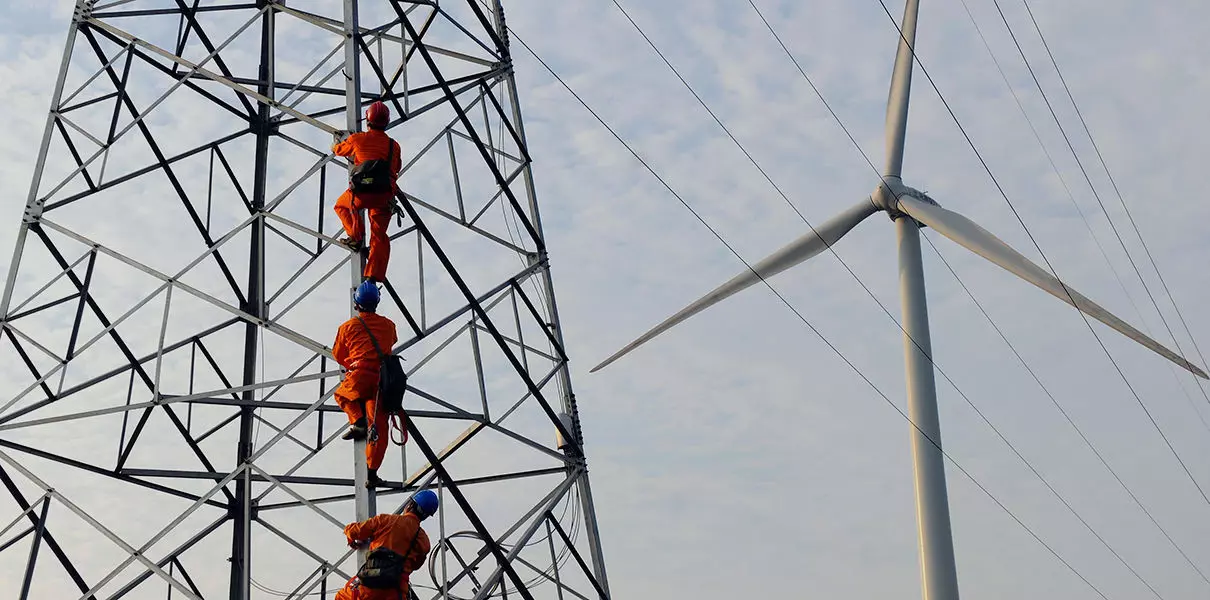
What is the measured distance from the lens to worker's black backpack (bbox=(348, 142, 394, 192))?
58.2 ft

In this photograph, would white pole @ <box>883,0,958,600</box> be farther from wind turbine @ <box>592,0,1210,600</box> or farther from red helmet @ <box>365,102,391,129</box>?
red helmet @ <box>365,102,391,129</box>

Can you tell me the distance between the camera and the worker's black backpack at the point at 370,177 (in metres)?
17.8

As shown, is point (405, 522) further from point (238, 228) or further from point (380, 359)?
point (238, 228)

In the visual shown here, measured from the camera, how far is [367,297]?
16656 mm

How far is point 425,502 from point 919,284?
1899 cm

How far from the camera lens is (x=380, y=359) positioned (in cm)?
1642

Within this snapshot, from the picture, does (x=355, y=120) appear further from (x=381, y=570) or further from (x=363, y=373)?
(x=381, y=570)

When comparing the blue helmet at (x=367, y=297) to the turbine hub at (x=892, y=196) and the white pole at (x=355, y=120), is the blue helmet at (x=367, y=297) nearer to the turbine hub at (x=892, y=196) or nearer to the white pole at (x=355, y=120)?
the white pole at (x=355, y=120)

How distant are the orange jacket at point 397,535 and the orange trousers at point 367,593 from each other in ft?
0.72

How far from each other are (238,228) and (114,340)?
4.03 metres

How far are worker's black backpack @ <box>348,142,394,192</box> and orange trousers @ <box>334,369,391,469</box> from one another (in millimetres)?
2737

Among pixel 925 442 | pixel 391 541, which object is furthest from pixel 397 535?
pixel 925 442

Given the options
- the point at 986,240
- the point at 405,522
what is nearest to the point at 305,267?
the point at 405,522

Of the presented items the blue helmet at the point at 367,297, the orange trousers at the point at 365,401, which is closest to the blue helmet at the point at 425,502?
the orange trousers at the point at 365,401
